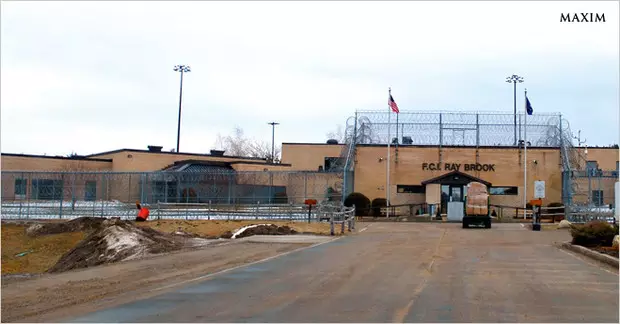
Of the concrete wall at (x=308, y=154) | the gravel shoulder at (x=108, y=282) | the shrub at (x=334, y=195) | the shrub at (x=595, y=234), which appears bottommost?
the gravel shoulder at (x=108, y=282)

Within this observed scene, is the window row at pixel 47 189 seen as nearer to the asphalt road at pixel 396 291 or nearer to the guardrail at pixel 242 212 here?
the guardrail at pixel 242 212

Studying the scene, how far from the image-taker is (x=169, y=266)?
1773 cm

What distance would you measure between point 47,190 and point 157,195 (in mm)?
6979

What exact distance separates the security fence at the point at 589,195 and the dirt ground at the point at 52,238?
1453 cm

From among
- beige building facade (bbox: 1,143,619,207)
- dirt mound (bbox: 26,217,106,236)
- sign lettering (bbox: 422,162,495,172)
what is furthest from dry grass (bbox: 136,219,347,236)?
sign lettering (bbox: 422,162,495,172)

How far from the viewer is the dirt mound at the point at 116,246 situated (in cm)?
2195

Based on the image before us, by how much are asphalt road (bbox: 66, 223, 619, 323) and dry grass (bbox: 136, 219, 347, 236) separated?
391 inches

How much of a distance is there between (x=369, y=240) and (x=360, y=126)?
93.4 feet

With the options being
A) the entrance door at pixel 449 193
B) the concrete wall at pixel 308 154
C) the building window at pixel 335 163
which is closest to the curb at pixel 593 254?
the entrance door at pixel 449 193

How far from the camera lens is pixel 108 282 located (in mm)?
14953

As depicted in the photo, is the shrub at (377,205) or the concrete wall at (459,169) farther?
the concrete wall at (459,169)

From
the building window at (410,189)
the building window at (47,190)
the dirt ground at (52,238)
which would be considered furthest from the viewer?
the building window at (410,189)

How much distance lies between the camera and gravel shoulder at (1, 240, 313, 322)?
11461 millimetres

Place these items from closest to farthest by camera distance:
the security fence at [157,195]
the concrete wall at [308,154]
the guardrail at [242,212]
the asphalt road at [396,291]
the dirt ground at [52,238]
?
the asphalt road at [396,291], the dirt ground at [52,238], the guardrail at [242,212], the security fence at [157,195], the concrete wall at [308,154]
